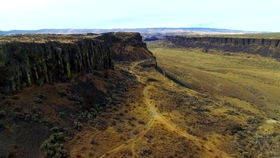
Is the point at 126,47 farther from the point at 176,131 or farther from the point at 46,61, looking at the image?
the point at 176,131

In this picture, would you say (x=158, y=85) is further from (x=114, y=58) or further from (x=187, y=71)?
(x=187, y=71)

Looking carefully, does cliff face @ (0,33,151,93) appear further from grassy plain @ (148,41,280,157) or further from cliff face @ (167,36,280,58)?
cliff face @ (167,36,280,58)

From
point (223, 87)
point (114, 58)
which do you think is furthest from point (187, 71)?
point (114, 58)

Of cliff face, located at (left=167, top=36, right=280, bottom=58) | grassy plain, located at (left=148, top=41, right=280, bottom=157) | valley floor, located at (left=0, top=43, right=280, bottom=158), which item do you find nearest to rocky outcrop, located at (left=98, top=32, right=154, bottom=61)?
grassy plain, located at (left=148, top=41, right=280, bottom=157)

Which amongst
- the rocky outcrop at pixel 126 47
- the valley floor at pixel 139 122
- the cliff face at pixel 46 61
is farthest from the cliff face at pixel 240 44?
the cliff face at pixel 46 61

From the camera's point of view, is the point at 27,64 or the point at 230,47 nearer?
the point at 27,64

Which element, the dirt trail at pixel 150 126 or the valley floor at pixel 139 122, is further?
the dirt trail at pixel 150 126

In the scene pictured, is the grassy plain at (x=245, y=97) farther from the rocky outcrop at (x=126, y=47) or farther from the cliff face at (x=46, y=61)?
the cliff face at (x=46, y=61)
